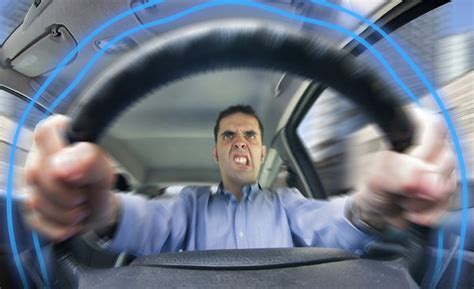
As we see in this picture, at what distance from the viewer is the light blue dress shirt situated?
0.65 m

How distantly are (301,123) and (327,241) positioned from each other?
45cm

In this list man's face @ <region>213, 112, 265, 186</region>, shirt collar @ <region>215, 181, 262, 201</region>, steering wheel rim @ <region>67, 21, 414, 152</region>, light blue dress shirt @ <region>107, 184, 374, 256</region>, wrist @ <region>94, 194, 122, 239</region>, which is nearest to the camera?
steering wheel rim @ <region>67, 21, 414, 152</region>

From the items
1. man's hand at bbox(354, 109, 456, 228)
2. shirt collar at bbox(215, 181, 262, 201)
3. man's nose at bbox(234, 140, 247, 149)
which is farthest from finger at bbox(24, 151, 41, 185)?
man's nose at bbox(234, 140, 247, 149)

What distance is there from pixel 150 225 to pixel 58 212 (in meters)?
0.27

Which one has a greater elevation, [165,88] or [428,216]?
[165,88]

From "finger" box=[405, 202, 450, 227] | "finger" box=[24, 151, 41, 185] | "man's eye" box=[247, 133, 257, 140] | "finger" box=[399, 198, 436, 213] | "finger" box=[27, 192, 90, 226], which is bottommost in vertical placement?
"finger" box=[405, 202, 450, 227]

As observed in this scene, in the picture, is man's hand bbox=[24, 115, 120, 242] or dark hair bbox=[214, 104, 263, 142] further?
dark hair bbox=[214, 104, 263, 142]

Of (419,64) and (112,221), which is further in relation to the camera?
(419,64)

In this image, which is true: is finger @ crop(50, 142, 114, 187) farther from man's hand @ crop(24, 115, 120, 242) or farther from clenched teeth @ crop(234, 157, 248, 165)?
clenched teeth @ crop(234, 157, 248, 165)

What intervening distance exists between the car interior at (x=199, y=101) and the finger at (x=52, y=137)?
22 mm

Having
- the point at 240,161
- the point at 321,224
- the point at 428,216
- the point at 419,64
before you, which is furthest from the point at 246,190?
the point at 428,216

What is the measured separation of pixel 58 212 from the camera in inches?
17.1

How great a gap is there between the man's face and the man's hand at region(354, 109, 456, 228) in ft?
1.83

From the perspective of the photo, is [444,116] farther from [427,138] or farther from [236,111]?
[236,111]
